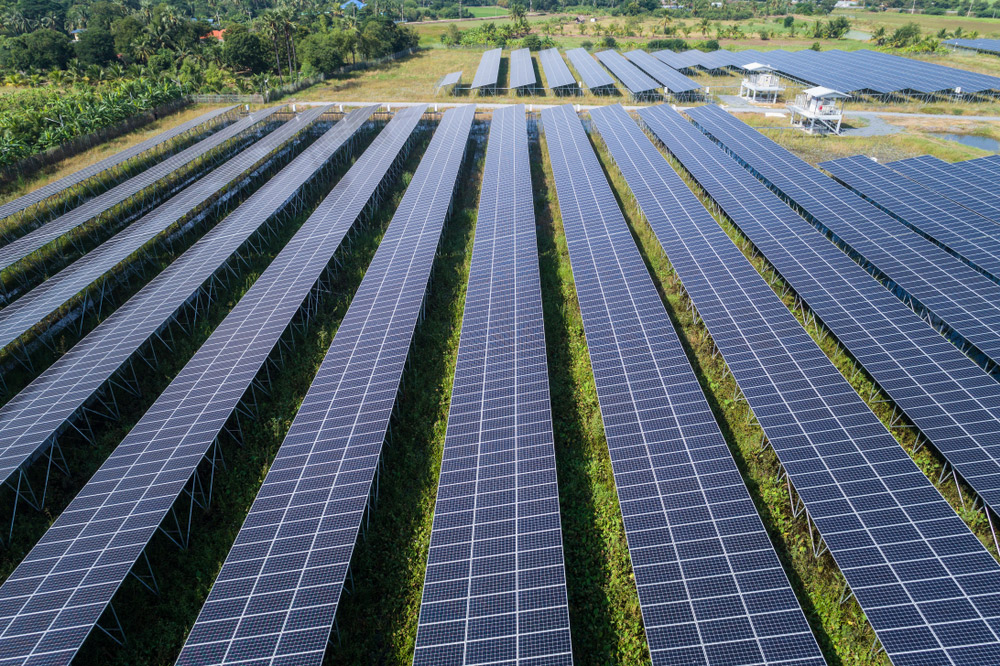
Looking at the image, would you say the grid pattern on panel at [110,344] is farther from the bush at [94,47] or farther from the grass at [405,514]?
the bush at [94,47]

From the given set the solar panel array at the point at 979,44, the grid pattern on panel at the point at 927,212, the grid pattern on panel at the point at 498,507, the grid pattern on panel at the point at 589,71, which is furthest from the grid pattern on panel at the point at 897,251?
the solar panel array at the point at 979,44

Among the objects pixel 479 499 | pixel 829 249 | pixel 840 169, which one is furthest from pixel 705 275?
pixel 840 169

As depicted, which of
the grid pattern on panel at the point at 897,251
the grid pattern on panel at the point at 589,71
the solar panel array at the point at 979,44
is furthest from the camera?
the solar panel array at the point at 979,44

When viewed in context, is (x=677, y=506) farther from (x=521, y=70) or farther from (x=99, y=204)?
(x=521, y=70)

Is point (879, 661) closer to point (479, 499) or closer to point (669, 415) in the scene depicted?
point (669, 415)

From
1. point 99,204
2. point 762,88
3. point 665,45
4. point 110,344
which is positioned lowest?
point 110,344

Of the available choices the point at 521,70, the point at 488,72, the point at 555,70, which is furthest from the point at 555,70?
the point at 488,72

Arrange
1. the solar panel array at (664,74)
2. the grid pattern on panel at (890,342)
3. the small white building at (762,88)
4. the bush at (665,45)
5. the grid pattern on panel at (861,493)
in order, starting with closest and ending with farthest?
1. the grid pattern on panel at (861,493)
2. the grid pattern on panel at (890,342)
3. the small white building at (762,88)
4. the solar panel array at (664,74)
5. the bush at (665,45)
